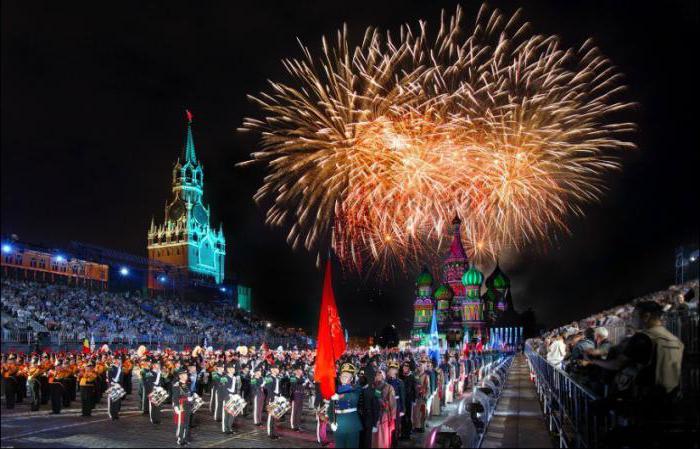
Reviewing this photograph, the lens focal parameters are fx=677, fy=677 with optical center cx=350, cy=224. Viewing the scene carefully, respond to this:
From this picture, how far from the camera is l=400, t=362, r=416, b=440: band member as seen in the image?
15.5 metres

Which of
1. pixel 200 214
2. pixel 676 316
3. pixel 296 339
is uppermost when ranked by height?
pixel 200 214

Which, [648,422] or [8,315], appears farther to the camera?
[8,315]

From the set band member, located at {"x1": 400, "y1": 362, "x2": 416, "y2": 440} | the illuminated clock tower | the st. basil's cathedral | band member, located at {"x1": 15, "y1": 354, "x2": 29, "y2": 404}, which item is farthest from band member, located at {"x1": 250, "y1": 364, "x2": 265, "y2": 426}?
the illuminated clock tower

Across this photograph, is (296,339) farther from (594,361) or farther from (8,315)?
(594,361)

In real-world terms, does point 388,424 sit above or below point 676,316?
below

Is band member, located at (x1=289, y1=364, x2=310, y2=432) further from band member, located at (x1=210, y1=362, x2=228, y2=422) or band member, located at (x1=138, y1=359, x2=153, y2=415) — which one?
band member, located at (x1=138, y1=359, x2=153, y2=415)

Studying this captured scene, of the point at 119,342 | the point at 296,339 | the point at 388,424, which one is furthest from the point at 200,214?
the point at 388,424

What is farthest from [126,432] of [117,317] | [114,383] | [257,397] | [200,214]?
[200,214]

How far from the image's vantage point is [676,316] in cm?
761

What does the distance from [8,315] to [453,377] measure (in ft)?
50.0

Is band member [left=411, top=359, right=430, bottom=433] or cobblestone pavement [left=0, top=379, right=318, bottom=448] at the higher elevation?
band member [left=411, top=359, right=430, bottom=433]

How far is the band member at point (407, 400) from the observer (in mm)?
15545

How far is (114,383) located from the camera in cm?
2033

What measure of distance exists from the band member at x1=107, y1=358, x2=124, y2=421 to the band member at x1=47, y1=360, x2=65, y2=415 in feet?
4.97
